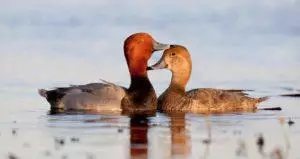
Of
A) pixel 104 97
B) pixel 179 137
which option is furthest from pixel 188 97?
pixel 179 137

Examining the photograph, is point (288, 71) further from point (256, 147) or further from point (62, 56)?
point (256, 147)

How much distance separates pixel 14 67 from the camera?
77.9 feet

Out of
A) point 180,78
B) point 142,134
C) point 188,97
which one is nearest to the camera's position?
point 142,134

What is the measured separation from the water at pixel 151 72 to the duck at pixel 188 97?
0.63 m

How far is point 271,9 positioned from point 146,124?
16185mm

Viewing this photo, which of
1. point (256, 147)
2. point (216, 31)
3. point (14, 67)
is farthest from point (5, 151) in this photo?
point (216, 31)

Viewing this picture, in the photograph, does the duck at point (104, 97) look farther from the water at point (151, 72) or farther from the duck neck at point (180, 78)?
the duck neck at point (180, 78)

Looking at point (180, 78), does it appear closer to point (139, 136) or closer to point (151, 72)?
point (151, 72)

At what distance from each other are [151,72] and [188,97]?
147 inches

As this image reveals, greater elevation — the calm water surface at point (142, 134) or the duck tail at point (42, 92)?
the duck tail at point (42, 92)

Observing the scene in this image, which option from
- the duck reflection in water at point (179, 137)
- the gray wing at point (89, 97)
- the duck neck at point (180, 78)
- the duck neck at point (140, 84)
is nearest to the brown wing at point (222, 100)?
the duck neck at point (180, 78)

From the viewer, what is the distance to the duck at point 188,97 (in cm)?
1958

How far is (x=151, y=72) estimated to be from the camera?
23.4 metres

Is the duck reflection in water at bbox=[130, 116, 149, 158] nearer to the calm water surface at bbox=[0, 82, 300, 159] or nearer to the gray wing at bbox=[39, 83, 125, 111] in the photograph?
the calm water surface at bbox=[0, 82, 300, 159]
